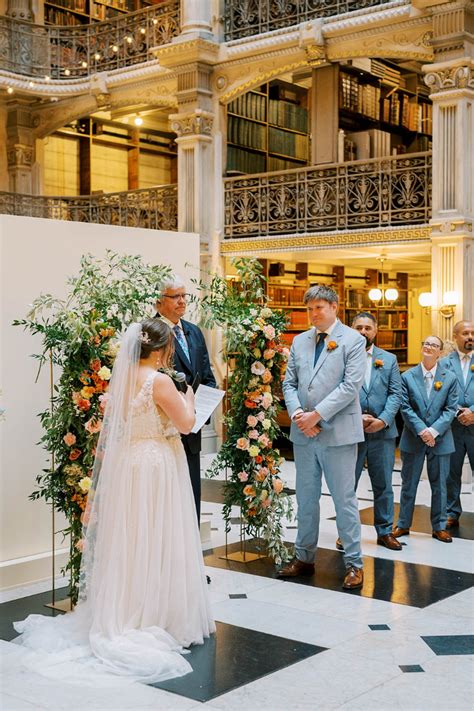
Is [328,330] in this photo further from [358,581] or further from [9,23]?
[9,23]

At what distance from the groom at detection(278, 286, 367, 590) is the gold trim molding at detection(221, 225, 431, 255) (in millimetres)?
5443

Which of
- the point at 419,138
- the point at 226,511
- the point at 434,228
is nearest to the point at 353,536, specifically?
the point at 226,511

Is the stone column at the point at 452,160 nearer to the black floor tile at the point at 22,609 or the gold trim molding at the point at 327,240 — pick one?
the gold trim molding at the point at 327,240

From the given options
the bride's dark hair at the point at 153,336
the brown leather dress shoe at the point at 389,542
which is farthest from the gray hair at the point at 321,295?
the brown leather dress shoe at the point at 389,542

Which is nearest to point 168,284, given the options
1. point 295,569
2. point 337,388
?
point 337,388

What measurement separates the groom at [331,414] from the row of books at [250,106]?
8272 mm

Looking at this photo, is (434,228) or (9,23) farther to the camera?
(9,23)

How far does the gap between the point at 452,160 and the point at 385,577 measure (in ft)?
19.3

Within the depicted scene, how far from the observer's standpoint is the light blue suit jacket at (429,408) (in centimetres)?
671

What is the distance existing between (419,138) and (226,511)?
29.4 ft

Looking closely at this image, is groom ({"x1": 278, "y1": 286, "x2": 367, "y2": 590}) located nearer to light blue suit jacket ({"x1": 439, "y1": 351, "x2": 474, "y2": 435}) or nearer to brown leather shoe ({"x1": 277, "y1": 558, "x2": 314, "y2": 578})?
brown leather shoe ({"x1": 277, "y1": 558, "x2": 314, "y2": 578})

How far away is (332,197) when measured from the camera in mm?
11688

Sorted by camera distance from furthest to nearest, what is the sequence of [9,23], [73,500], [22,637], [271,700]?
[9,23]
[73,500]
[22,637]
[271,700]

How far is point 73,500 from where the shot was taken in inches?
193
